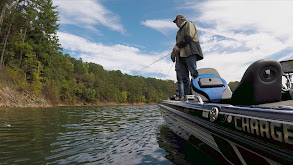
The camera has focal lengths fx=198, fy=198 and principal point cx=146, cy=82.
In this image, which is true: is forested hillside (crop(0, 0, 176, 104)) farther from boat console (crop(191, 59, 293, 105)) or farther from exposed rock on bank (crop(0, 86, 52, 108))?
boat console (crop(191, 59, 293, 105))

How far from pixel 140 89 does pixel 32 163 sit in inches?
3430

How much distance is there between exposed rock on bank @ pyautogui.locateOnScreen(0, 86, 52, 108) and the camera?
21955 mm

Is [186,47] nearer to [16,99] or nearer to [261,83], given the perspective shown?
[261,83]

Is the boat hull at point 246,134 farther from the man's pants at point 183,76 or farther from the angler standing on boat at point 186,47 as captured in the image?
the man's pants at point 183,76

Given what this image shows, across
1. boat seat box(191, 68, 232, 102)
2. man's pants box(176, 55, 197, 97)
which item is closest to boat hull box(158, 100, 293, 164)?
boat seat box(191, 68, 232, 102)

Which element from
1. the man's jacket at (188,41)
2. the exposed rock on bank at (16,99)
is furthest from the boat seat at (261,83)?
the exposed rock on bank at (16,99)

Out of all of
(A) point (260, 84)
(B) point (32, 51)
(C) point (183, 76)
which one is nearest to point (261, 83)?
(A) point (260, 84)

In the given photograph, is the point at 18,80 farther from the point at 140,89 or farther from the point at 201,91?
the point at 140,89

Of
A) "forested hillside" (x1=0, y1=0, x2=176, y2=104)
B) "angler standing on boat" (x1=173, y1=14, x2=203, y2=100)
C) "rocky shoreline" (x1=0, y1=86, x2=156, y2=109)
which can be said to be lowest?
"rocky shoreline" (x1=0, y1=86, x2=156, y2=109)

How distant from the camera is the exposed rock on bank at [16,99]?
2195 centimetres

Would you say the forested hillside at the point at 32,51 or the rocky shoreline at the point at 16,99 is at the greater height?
the forested hillside at the point at 32,51

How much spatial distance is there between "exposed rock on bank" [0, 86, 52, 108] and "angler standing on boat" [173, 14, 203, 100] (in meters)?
22.3

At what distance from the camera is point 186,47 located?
498 cm

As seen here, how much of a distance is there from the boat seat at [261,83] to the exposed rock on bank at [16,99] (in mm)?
24592
